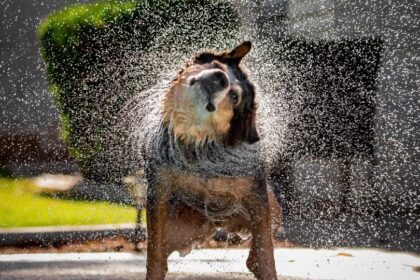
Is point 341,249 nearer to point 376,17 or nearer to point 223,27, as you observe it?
point 223,27

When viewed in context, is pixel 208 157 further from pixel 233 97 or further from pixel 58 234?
pixel 58 234

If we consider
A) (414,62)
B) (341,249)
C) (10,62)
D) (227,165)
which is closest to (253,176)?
(227,165)

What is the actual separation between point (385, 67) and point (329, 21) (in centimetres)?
88

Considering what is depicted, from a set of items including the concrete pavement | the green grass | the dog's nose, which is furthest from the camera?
the green grass

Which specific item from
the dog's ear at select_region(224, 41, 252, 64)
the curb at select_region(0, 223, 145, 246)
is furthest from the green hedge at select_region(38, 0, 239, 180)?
the dog's ear at select_region(224, 41, 252, 64)

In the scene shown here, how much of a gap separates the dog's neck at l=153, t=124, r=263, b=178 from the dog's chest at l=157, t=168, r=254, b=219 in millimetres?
31

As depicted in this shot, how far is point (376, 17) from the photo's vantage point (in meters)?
8.60

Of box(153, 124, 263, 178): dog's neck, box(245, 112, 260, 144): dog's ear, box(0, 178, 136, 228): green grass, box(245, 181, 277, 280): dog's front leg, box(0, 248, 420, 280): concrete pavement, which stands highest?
box(245, 112, 260, 144): dog's ear

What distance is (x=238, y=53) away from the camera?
144 inches

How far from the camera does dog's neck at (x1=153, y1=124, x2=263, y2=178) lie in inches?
142

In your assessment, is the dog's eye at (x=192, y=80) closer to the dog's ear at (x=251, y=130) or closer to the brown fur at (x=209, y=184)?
the brown fur at (x=209, y=184)

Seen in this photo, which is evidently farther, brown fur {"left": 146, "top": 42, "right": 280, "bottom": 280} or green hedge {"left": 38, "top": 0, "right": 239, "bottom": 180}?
green hedge {"left": 38, "top": 0, "right": 239, "bottom": 180}

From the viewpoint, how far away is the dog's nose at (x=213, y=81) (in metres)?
3.36

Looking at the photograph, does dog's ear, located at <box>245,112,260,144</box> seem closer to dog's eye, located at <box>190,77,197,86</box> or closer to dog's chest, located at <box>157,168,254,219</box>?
dog's chest, located at <box>157,168,254,219</box>
